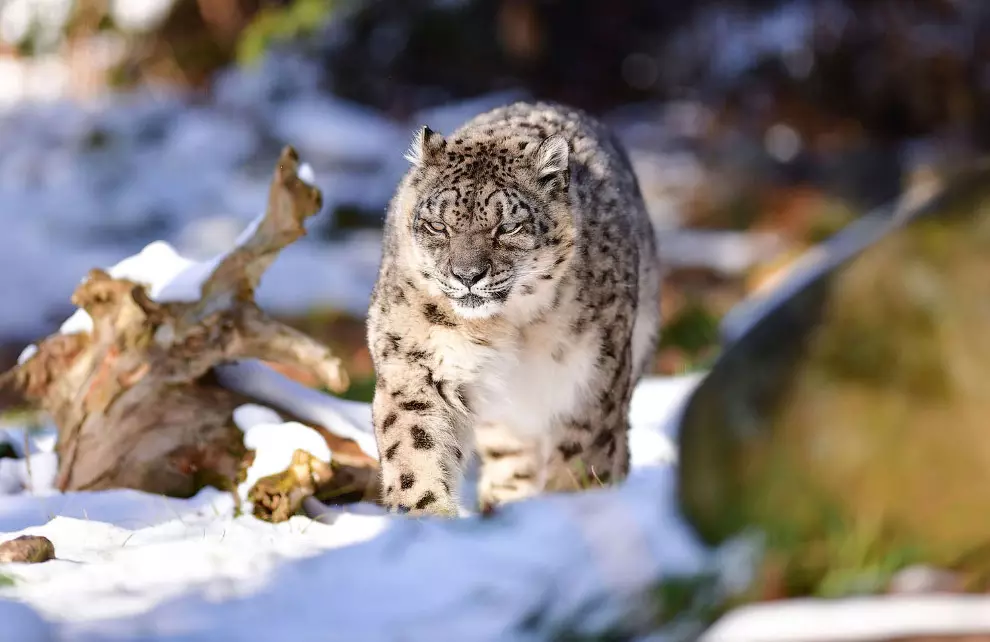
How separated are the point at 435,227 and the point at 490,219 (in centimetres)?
23

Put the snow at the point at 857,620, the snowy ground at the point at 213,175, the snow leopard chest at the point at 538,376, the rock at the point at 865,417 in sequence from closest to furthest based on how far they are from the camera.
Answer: the snow at the point at 857,620 < the rock at the point at 865,417 < the snow leopard chest at the point at 538,376 < the snowy ground at the point at 213,175

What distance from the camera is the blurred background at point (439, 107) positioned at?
1430cm

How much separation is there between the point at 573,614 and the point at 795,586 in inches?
22.2

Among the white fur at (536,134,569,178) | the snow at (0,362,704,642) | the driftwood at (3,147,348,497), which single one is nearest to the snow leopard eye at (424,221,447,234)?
the white fur at (536,134,569,178)

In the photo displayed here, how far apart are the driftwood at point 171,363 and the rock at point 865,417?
238 cm

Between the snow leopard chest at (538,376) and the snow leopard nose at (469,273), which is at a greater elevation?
the snow leopard nose at (469,273)

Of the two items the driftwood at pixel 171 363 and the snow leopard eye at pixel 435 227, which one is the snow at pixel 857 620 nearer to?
the snow leopard eye at pixel 435 227

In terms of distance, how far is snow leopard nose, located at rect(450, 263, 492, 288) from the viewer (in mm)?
4059

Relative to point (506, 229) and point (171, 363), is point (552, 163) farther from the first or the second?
point (171, 363)

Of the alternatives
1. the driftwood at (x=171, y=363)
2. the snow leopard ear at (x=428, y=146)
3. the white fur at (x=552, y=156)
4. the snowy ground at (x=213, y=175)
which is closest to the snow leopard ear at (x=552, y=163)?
the white fur at (x=552, y=156)

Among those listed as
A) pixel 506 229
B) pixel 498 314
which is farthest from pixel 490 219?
pixel 498 314

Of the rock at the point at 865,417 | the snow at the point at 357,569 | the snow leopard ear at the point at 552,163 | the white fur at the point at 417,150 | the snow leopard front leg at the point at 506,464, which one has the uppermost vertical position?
the white fur at the point at 417,150

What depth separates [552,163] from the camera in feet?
14.6

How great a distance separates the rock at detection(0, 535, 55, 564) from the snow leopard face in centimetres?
167
